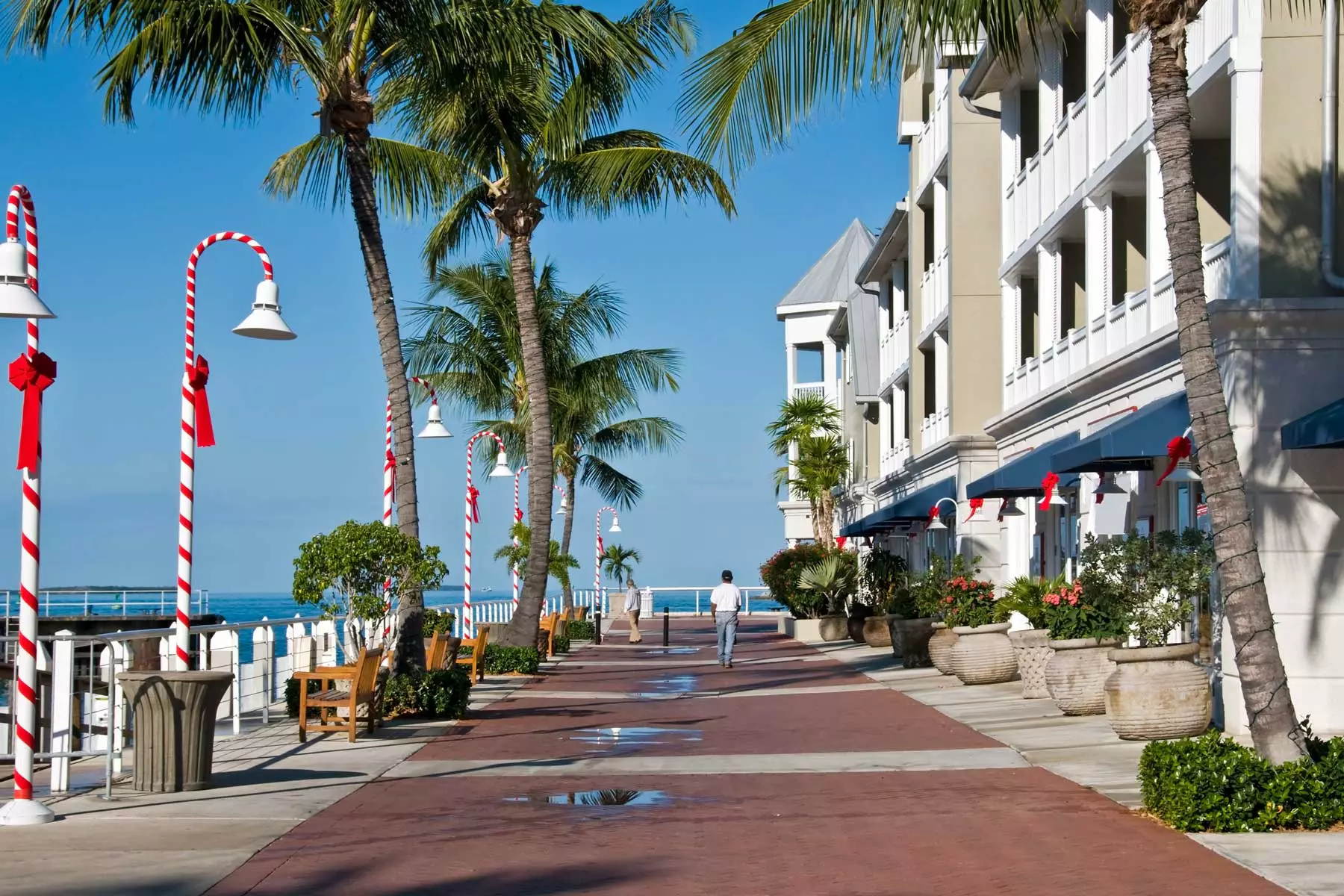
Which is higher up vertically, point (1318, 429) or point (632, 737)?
point (1318, 429)

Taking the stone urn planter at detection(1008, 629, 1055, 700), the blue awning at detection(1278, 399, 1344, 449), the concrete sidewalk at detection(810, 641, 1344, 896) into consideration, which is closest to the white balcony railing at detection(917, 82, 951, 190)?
the concrete sidewalk at detection(810, 641, 1344, 896)

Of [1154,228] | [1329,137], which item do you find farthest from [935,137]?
[1329,137]

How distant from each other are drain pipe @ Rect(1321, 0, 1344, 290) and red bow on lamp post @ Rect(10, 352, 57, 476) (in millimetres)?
10852

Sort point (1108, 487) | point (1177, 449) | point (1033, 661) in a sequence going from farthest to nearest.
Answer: point (1033, 661) → point (1108, 487) → point (1177, 449)

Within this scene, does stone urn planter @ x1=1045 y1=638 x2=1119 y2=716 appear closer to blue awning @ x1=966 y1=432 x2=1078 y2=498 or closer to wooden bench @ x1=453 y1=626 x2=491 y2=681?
blue awning @ x1=966 y1=432 x2=1078 y2=498

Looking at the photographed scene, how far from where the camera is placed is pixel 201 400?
1288 cm

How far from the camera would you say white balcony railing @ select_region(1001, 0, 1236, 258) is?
1638cm

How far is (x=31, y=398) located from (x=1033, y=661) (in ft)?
39.0

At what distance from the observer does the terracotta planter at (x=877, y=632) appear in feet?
109

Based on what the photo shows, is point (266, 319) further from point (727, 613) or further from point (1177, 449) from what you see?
point (727, 613)

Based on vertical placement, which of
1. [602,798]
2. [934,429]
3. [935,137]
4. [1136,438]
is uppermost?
[935,137]

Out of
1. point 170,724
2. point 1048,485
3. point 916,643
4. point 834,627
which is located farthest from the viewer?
point 834,627

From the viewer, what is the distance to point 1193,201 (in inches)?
398

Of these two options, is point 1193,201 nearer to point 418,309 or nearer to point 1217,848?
point 1217,848
